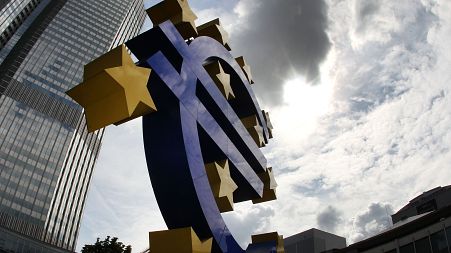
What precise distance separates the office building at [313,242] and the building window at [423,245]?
44.1m

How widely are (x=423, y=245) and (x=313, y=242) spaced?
46.0 metres

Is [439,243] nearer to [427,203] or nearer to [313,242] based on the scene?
[427,203]

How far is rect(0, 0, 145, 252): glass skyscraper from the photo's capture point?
9106cm

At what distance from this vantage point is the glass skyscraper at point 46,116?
299ft

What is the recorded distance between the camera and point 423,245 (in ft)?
88.7

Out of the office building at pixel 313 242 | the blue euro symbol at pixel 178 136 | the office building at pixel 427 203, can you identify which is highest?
the office building at pixel 427 203

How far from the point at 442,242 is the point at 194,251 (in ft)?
79.7

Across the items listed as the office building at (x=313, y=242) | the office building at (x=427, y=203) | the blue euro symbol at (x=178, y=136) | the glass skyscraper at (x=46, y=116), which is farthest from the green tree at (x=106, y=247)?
the glass skyscraper at (x=46, y=116)

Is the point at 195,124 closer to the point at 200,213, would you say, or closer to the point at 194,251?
the point at 200,213

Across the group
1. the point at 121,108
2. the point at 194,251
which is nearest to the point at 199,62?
the point at 121,108

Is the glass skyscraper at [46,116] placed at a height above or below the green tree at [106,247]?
above

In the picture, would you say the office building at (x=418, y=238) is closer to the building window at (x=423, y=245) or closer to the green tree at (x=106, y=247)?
the building window at (x=423, y=245)

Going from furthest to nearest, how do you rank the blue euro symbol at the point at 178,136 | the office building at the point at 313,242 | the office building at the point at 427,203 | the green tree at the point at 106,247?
the office building at the point at 313,242
the office building at the point at 427,203
the green tree at the point at 106,247
the blue euro symbol at the point at 178,136

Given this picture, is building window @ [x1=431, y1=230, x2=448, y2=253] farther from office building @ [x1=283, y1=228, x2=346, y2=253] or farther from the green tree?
office building @ [x1=283, y1=228, x2=346, y2=253]
